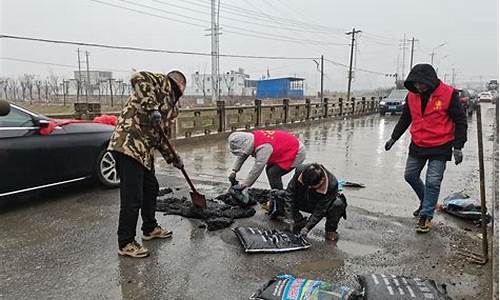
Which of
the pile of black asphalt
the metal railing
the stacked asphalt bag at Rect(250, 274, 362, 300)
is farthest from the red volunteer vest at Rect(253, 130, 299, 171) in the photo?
the metal railing

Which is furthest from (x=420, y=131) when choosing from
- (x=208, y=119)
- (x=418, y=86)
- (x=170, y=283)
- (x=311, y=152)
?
(x=208, y=119)

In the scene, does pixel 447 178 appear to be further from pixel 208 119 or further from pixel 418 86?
pixel 208 119

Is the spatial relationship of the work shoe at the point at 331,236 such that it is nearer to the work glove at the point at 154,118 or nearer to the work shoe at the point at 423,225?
the work shoe at the point at 423,225

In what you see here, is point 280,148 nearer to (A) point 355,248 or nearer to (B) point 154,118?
(A) point 355,248

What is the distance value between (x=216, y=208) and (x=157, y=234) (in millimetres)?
916

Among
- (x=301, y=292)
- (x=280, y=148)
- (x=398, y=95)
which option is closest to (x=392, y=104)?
(x=398, y=95)

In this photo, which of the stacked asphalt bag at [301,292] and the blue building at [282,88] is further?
the blue building at [282,88]

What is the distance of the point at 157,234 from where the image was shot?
151 inches

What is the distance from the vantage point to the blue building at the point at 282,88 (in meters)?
51.1

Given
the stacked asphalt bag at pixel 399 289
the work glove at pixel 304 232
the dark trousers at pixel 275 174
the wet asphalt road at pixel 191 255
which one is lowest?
the wet asphalt road at pixel 191 255

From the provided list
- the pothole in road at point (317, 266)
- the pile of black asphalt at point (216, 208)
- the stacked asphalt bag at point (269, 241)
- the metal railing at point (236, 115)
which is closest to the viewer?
the pothole in road at point (317, 266)

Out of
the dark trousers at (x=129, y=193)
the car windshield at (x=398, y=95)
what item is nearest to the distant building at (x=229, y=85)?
the car windshield at (x=398, y=95)

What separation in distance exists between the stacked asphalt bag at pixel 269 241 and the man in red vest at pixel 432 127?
4.15ft

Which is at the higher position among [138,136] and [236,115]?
[138,136]
